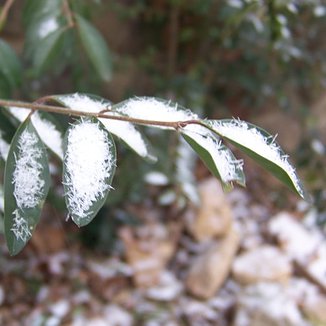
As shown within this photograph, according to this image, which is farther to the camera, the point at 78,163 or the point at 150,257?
the point at 150,257

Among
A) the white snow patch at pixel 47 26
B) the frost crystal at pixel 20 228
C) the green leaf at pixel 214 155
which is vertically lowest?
the frost crystal at pixel 20 228

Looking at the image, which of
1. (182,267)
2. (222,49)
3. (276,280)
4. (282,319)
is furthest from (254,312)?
(222,49)

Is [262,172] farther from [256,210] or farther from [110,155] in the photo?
[110,155]

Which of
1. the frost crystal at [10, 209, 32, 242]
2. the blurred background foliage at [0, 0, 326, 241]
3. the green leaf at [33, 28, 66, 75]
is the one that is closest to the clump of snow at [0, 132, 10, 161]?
the frost crystal at [10, 209, 32, 242]

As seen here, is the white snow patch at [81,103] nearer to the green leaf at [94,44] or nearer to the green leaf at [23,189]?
the green leaf at [23,189]

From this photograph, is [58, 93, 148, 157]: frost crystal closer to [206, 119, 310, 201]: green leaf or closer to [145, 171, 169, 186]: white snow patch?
[206, 119, 310, 201]: green leaf

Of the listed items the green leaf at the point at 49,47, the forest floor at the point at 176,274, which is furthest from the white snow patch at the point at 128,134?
the forest floor at the point at 176,274
